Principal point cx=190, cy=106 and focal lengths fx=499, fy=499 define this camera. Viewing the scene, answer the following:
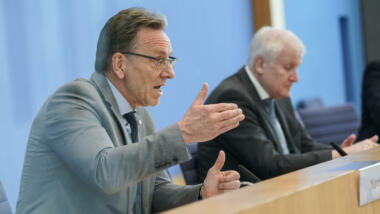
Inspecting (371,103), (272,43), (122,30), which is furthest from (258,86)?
(122,30)

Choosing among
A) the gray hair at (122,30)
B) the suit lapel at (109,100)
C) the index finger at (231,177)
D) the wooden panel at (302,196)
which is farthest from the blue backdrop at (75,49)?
the wooden panel at (302,196)

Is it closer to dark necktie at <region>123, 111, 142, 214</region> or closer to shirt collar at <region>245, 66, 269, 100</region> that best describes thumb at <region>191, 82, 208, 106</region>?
dark necktie at <region>123, 111, 142, 214</region>

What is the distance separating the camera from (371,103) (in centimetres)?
278

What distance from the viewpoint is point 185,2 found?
3.35 metres

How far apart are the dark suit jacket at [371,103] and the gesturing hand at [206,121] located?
5.84ft

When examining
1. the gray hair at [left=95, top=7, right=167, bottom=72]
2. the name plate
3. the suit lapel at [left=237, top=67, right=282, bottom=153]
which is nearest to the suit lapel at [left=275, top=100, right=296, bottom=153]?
the suit lapel at [left=237, top=67, right=282, bottom=153]

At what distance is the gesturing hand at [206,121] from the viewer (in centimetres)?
117

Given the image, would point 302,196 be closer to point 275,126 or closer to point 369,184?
point 369,184

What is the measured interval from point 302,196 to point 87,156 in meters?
0.56

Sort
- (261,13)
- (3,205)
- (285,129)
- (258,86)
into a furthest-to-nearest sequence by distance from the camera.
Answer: (261,13) → (285,129) → (258,86) → (3,205)

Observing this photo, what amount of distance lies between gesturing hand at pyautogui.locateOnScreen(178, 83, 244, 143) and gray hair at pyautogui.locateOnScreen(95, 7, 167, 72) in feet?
1.29

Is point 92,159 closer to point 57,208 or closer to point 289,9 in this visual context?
point 57,208

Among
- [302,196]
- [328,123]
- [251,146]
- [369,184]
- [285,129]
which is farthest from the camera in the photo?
[328,123]

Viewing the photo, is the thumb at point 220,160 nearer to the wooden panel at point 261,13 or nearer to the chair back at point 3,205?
the chair back at point 3,205
